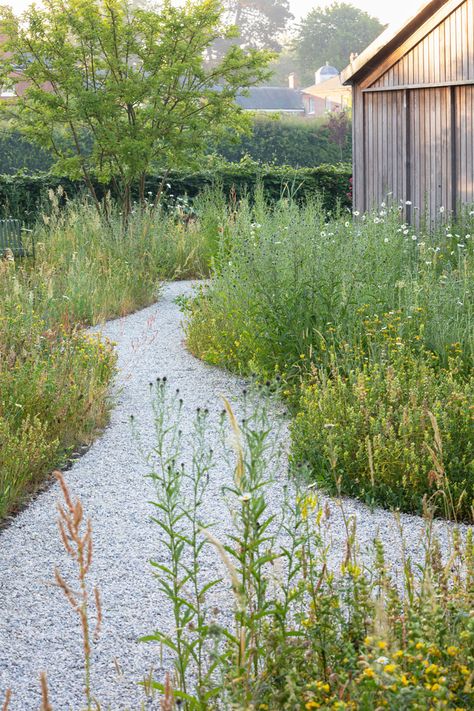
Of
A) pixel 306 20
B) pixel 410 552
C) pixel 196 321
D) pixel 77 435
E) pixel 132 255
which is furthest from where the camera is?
pixel 306 20

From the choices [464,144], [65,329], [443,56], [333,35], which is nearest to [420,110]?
[443,56]

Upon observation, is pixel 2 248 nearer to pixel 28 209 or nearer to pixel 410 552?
pixel 28 209

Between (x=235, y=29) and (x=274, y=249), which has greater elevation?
(x=235, y=29)

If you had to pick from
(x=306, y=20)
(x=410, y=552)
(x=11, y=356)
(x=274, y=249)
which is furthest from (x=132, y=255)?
(x=306, y=20)

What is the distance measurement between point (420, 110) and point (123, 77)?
5069 mm

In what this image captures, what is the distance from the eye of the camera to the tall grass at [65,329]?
5398mm

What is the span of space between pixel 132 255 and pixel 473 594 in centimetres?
971

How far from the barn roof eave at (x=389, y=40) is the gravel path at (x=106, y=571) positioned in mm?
6652

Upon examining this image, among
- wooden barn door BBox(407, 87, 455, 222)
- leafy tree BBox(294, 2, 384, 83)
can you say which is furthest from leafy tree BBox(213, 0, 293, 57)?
wooden barn door BBox(407, 87, 455, 222)

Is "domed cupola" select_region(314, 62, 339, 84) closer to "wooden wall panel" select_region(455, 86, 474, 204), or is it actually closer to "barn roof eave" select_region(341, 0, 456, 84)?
"barn roof eave" select_region(341, 0, 456, 84)

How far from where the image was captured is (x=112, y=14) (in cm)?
1359

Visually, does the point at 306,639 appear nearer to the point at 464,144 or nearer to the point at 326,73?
the point at 464,144

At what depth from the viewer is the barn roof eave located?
37.2 feet

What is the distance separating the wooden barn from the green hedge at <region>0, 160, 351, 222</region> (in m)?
3.71
